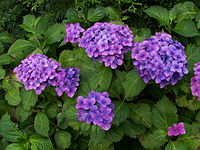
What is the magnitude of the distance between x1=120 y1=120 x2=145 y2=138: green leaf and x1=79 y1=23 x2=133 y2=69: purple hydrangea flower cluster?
0.44m

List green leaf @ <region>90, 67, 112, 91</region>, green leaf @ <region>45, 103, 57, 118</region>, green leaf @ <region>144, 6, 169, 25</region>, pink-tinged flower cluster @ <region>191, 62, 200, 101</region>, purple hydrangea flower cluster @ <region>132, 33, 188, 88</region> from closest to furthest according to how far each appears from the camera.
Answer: purple hydrangea flower cluster @ <region>132, 33, 188, 88</region> → pink-tinged flower cluster @ <region>191, 62, 200, 101</region> → green leaf @ <region>90, 67, 112, 91</region> → green leaf @ <region>45, 103, 57, 118</region> → green leaf @ <region>144, 6, 169, 25</region>

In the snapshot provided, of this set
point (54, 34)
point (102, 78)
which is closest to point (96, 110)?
point (102, 78)

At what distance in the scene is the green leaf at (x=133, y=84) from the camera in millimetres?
1769

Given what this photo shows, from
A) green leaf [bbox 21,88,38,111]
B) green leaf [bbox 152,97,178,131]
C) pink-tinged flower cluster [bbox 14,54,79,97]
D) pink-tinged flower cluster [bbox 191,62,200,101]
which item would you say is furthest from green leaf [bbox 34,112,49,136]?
pink-tinged flower cluster [bbox 191,62,200,101]

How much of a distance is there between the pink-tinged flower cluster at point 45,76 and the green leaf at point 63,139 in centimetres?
35

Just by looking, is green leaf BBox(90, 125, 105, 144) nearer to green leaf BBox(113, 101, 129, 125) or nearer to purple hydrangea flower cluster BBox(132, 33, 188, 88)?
green leaf BBox(113, 101, 129, 125)

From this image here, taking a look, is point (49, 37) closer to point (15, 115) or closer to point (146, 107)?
point (15, 115)

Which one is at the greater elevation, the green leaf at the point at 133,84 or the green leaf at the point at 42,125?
the green leaf at the point at 133,84

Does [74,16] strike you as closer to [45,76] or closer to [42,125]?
[45,76]

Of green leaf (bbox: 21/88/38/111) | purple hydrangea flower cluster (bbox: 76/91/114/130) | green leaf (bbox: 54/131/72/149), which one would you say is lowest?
green leaf (bbox: 54/131/72/149)

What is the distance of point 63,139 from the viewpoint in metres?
2.08

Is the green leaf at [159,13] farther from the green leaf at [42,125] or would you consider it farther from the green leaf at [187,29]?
the green leaf at [42,125]

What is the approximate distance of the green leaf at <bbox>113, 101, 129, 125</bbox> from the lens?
1813mm

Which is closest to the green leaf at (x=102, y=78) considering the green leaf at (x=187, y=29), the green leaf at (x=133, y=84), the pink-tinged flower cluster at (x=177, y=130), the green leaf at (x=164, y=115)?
the green leaf at (x=133, y=84)
